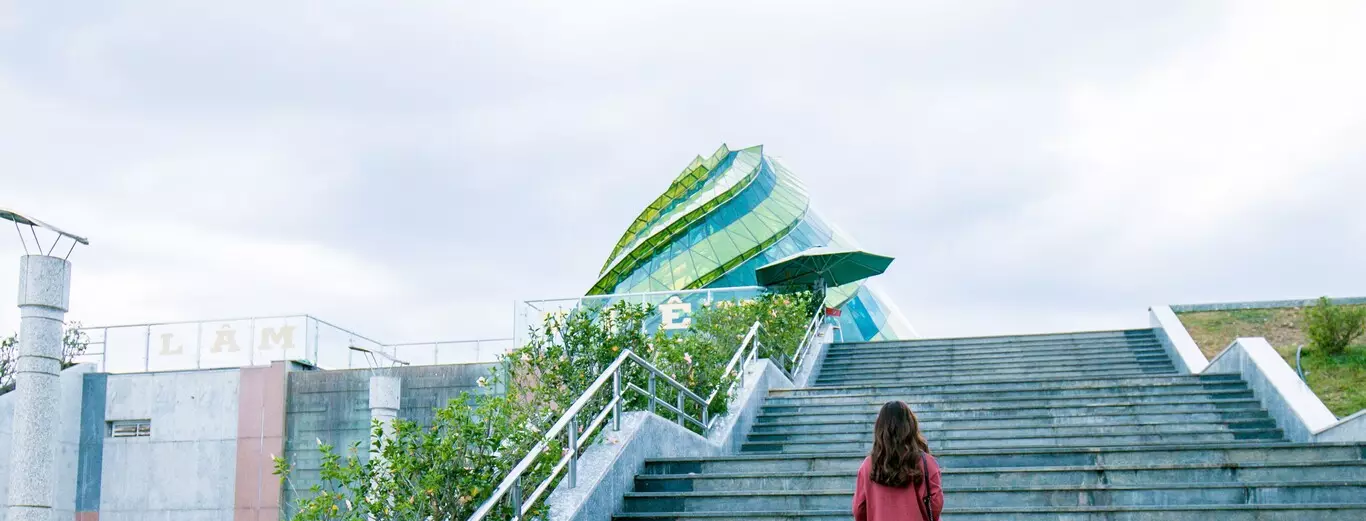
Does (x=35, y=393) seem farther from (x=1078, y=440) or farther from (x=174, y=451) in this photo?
(x=174, y=451)

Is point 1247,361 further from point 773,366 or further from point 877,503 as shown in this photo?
point 877,503

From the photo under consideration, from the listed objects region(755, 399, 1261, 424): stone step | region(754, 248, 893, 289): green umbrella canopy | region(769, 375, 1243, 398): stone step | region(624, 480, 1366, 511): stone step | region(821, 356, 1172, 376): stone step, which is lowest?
region(624, 480, 1366, 511): stone step

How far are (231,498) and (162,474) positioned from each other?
1.51 m

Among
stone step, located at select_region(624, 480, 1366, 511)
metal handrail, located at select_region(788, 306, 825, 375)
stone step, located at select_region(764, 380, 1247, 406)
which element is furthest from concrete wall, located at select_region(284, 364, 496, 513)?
stone step, located at select_region(624, 480, 1366, 511)

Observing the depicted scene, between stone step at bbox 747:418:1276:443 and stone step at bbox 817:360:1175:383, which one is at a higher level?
stone step at bbox 817:360:1175:383

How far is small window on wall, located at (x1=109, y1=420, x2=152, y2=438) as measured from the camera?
2258 centimetres

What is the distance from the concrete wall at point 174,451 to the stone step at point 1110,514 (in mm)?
15935

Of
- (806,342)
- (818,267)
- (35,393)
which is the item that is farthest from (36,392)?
(818,267)

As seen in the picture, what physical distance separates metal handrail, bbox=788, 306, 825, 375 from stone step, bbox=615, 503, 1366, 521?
805 centimetres

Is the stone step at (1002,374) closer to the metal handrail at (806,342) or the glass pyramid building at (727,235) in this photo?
the metal handrail at (806,342)

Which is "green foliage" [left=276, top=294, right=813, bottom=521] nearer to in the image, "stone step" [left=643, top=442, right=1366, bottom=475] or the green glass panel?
"stone step" [left=643, top=442, right=1366, bottom=475]

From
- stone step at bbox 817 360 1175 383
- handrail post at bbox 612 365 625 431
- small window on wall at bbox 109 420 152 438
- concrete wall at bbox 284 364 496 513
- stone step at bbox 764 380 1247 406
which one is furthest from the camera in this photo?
small window on wall at bbox 109 420 152 438

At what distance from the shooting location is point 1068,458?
29.7 feet

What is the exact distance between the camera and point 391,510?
6.99 metres
